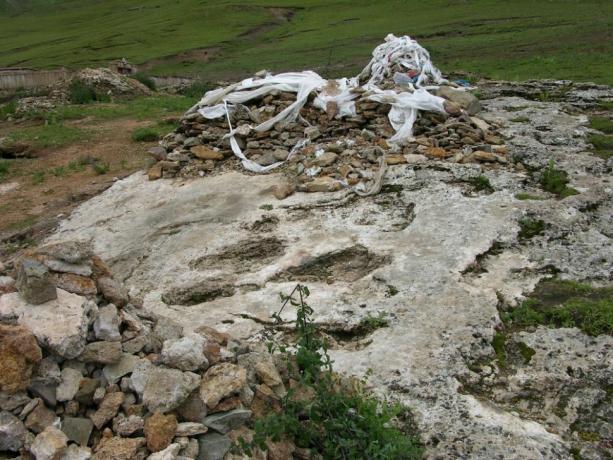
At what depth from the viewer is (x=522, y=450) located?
3326 millimetres

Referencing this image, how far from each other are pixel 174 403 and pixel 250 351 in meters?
0.92

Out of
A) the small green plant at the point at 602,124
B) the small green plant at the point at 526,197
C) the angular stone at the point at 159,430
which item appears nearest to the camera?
the angular stone at the point at 159,430

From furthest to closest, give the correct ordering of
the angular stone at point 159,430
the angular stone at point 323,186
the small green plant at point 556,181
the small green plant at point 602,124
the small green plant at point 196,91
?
1. the small green plant at point 196,91
2. the small green plant at point 602,124
3. the angular stone at point 323,186
4. the small green plant at point 556,181
5. the angular stone at point 159,430

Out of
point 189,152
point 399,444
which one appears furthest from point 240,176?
point 399,444

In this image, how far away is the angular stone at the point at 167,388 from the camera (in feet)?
10.2

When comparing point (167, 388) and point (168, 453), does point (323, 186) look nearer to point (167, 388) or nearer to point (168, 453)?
point (167, 388)

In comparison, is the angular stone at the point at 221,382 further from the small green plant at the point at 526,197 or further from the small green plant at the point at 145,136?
the small green plant at the point at 145,136

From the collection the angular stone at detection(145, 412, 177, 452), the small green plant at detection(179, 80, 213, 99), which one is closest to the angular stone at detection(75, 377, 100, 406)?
the angular stone at detection(145, 412, 177, 452)

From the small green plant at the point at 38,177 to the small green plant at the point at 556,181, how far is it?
8.63 m

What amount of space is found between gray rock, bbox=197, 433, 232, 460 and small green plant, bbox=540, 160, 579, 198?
5318 millimetres

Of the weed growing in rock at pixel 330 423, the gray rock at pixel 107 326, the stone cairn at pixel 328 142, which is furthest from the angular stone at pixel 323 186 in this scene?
the gray rock at pixel 107 326

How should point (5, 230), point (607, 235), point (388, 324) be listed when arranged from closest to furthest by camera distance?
1. point (388, 324)
2. point (607, 235)
3. point (5, 230)

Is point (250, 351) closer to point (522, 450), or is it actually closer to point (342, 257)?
point (522, 450)

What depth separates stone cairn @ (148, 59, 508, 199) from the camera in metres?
8.20
